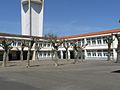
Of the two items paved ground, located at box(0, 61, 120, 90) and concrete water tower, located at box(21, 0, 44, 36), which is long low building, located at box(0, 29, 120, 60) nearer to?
concrete water tower, located at box(21, 0, 44, 36)

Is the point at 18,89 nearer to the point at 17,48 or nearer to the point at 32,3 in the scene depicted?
the point at 17,48

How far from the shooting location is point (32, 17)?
89625 mm

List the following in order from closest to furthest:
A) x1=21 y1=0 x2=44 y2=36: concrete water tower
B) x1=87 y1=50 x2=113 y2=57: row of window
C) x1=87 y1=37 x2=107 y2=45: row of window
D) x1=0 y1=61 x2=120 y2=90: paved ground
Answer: x1=0 y1=61 x2=120 y2=90: paved ground → x1=87 y1=50 x2=113 y2=57: row of window → x1=87 y1=37 x2=107 y2=45: row of window → x1=21 y1=0 x2=44 y2=36: concrete water tower

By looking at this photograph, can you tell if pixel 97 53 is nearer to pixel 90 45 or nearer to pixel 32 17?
pixel 90 45

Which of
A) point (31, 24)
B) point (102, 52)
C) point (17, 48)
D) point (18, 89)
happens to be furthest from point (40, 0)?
point (18, 89)

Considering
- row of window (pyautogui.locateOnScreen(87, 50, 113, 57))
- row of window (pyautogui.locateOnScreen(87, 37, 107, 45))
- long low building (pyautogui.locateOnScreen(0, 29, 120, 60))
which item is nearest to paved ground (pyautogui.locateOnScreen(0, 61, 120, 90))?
long low building (pyautogui.locateOnScreen(0, 29, 120, 60))

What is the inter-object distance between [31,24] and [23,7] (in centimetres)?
835

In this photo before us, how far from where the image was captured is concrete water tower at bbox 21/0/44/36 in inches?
3489

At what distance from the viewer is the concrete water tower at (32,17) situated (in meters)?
88.6

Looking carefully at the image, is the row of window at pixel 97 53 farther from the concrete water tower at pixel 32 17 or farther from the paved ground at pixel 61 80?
the paved ground at pixel 61 80

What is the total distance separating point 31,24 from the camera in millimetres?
89062

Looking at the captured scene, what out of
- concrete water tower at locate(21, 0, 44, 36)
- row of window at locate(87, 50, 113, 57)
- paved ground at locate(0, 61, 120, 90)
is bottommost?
paved ground at locate(0, 61, 120, 90)

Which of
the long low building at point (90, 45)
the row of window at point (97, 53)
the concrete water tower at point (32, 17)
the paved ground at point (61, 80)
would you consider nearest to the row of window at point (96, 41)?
the long low building at point (90, 45)

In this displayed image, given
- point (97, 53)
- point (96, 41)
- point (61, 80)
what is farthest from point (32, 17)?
point (61, 80)
